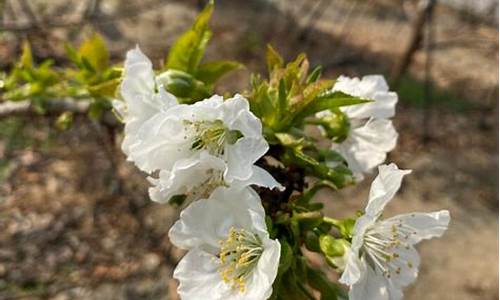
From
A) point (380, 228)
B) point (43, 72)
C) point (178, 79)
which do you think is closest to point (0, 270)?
point (43, 72)

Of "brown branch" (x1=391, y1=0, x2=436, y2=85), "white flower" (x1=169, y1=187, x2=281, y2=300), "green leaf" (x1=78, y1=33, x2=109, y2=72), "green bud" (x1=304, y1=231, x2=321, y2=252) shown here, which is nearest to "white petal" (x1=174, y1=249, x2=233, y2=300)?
"white flower" (x1=169, y1=187, x2=281, y2=300)

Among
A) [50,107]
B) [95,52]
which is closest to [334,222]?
[95,52]

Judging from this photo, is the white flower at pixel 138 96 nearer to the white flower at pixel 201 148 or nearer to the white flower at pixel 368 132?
the white flower at pixel 201 148

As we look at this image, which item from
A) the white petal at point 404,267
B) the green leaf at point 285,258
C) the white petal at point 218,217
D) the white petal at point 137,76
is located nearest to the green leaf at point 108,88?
the white petal at point 137,76

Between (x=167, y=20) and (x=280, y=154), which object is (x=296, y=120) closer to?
(x=280, y=154)

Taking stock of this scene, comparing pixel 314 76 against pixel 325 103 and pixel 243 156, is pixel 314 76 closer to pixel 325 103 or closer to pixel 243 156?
pixel 325 103

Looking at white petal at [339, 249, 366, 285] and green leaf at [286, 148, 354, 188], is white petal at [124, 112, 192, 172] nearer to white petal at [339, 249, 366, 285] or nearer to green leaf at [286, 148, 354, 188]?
green leaf at [286, 148, 354, 188]

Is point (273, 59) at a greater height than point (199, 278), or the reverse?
point (273, 59)
